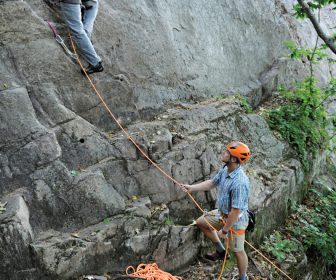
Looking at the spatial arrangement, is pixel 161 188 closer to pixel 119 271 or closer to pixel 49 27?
pixel 119 271

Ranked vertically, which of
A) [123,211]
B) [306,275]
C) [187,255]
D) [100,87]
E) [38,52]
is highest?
[38,52]

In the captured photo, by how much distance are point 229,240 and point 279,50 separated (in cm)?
754

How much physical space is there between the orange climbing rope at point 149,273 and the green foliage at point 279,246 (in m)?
2.51

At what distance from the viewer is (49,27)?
22.5 ft

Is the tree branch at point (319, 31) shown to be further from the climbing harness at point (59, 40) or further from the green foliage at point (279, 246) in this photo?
the climbing harness at point (59, 40)

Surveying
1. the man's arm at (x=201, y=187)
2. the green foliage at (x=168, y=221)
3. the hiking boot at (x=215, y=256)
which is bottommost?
the hiking boot at (x=215, y=256)

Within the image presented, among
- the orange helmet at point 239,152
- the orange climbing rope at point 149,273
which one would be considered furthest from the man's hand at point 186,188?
the orange climbing rope at point 149,273

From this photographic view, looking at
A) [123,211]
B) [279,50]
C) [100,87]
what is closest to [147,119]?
[100,87]

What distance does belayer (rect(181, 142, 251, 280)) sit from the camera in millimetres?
5691

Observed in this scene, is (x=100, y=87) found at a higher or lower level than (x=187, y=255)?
higher

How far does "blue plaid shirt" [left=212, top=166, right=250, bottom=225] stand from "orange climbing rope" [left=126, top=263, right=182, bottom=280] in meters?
1.27

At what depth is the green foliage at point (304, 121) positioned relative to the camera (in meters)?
9.59

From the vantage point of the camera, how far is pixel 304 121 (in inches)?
389

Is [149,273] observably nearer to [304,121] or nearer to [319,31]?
[319,31]
